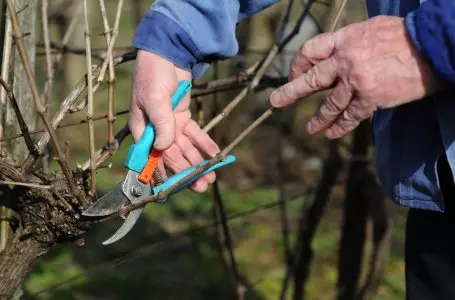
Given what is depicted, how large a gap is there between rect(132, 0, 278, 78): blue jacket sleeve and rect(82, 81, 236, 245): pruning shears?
8 cm

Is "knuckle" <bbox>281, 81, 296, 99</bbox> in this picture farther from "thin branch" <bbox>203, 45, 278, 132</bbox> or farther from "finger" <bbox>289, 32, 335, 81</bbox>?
"thin branch" <bbox>203, 45, 278, 132</bbox>

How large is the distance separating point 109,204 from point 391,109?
642 millimetres

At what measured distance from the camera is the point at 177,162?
6.30 feet

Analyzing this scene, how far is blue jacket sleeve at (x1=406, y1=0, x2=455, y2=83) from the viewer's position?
1437 mm

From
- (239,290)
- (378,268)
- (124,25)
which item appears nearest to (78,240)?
(239,290)

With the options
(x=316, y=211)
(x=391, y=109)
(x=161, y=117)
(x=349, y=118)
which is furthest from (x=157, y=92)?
(x=316, y=211)

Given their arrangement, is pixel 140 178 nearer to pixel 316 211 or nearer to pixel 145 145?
pixel 145 145

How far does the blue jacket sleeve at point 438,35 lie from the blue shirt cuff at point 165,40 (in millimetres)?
540

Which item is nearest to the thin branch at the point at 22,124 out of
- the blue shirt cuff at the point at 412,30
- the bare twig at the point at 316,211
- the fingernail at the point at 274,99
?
the fingernail at the point at 274,99

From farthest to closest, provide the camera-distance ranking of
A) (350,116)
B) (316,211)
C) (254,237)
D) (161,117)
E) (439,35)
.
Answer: (254,237) → (316,211) → (161,117) → (350,116) → (439,35)

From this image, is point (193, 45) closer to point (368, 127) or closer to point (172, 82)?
point (172, 82)

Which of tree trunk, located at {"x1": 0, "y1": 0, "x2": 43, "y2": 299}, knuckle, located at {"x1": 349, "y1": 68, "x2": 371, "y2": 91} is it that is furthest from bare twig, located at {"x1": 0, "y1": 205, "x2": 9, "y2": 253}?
knuckle, located at {"x1": 349, "y1": 68, "x2": 371, "y2": 91}

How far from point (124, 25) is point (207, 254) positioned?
5.41 m

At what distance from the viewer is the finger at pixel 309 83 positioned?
1.57 meters
